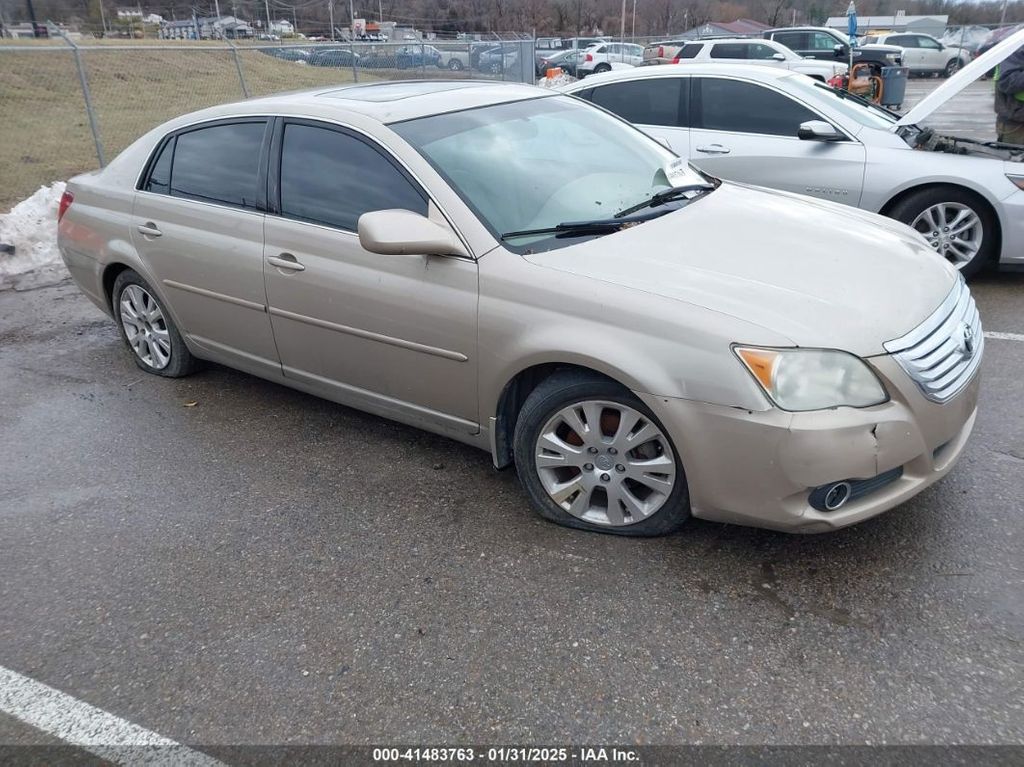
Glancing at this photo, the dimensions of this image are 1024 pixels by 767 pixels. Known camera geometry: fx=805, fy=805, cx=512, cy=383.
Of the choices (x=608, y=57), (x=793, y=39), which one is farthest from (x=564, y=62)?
(x=793, y=39)

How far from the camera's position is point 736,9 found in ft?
223

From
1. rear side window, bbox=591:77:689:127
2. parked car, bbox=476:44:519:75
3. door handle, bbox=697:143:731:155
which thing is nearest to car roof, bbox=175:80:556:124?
door handle, bbox=697:143:731:155

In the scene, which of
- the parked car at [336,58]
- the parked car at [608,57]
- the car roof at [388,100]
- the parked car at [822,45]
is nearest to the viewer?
the car roof at [388,100]

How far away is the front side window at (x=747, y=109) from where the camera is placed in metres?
6.20

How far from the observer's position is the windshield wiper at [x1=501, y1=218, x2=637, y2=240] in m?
3.29

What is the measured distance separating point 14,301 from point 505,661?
19.9 feet

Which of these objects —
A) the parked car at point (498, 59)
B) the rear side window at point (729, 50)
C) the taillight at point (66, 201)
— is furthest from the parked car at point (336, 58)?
the rear side window at point (729, 50)

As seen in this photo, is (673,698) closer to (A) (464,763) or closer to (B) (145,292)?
(A) (464,763)

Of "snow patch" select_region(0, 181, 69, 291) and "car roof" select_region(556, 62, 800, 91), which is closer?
"car roof" select_region(556, 62, 800, 91)

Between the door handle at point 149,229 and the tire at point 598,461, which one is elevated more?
the door handle at point 149,229

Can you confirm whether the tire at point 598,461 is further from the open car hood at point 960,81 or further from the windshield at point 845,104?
the open car hood at point 960,81

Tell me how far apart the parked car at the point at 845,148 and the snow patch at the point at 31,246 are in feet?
17.9

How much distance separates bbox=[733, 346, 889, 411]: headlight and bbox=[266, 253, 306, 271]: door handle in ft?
6.90

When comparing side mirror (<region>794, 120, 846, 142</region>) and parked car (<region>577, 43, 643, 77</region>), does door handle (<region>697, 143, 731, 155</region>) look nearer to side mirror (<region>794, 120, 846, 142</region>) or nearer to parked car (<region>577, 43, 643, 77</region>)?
side mirror (<region>794, 120, 846, 142</region>)
